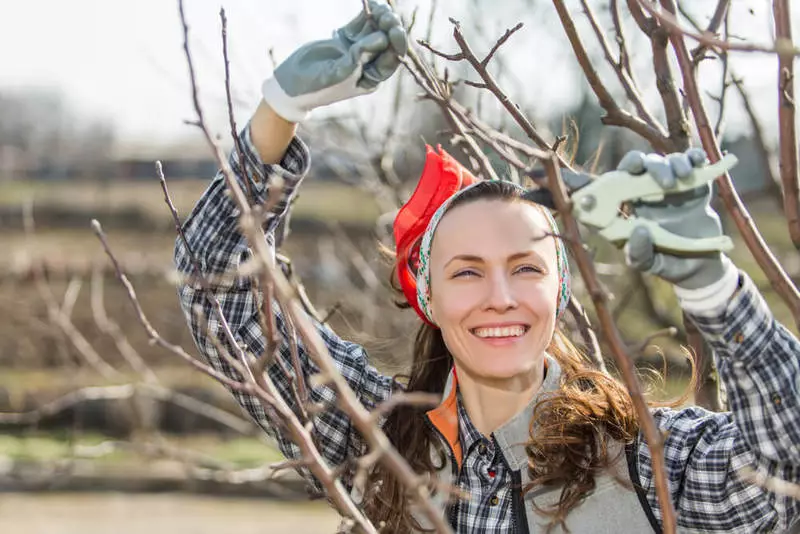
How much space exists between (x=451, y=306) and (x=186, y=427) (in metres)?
9.24

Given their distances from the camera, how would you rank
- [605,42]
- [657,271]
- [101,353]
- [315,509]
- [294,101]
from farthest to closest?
[101,353]
[315,509]
[605,42]
[294,101]
[657,271]

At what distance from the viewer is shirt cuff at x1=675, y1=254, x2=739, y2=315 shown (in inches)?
48.5

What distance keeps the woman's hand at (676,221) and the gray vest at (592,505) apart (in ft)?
1.63

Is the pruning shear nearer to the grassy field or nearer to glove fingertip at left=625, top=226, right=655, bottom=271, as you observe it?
glove fingertip at left=625, top=226, right=655, bottom=271

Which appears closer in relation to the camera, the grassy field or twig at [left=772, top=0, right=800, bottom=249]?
twig at [left=772, top=0, right=800, bottom=249]

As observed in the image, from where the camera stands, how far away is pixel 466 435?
178 cm

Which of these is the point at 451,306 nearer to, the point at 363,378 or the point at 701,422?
the point at 363,378

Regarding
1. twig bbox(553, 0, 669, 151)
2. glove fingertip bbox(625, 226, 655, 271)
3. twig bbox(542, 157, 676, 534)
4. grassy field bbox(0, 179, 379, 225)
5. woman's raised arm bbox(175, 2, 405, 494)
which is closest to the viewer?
twig bbox(542, 157, 676, 534)

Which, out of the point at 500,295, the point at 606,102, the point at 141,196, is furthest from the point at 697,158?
the point at 141,196

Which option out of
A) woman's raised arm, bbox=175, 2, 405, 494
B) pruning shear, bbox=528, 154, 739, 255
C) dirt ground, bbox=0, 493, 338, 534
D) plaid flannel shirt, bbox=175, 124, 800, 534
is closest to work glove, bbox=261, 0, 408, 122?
woman's raised arm, bbox=175, 2, 405, 494

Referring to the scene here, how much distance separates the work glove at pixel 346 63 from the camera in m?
1.40

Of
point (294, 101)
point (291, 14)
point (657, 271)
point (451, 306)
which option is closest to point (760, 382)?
point (657, 271)

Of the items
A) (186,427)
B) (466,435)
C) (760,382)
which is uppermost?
(760,382)

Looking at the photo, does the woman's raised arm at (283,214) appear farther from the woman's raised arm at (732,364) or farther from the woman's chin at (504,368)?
the woman's raised arm at (732,364)
